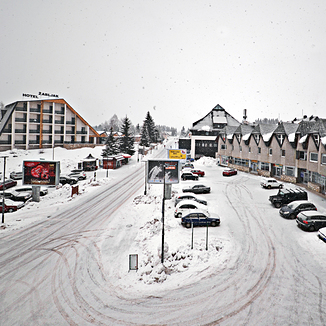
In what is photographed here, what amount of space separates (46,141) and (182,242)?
59770 millimetres

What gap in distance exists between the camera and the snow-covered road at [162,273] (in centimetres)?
955

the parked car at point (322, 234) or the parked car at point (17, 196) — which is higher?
the parked car at point (322, 234)

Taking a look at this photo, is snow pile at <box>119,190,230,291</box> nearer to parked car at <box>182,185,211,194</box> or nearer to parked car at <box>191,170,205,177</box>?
parked car at <box>182,185,211,194</box>

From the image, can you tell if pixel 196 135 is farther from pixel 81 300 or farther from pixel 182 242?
pixel 81 300

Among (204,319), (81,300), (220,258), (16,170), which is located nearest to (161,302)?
(204,319)

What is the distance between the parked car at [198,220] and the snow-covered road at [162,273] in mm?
560

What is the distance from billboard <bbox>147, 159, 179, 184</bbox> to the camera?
23641 mm

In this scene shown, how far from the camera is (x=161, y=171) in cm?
2380

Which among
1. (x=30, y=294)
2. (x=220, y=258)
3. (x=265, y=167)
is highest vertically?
(x=265, y=167)

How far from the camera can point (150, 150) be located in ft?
263

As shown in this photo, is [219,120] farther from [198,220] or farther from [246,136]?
[198,220]

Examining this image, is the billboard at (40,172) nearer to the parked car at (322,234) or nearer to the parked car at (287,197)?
the parked car at (287,197)

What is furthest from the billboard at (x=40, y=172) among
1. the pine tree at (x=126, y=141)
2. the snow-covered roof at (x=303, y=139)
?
the pine tree at (x=126, y=141)

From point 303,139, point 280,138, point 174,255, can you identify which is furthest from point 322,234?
point 280,138
